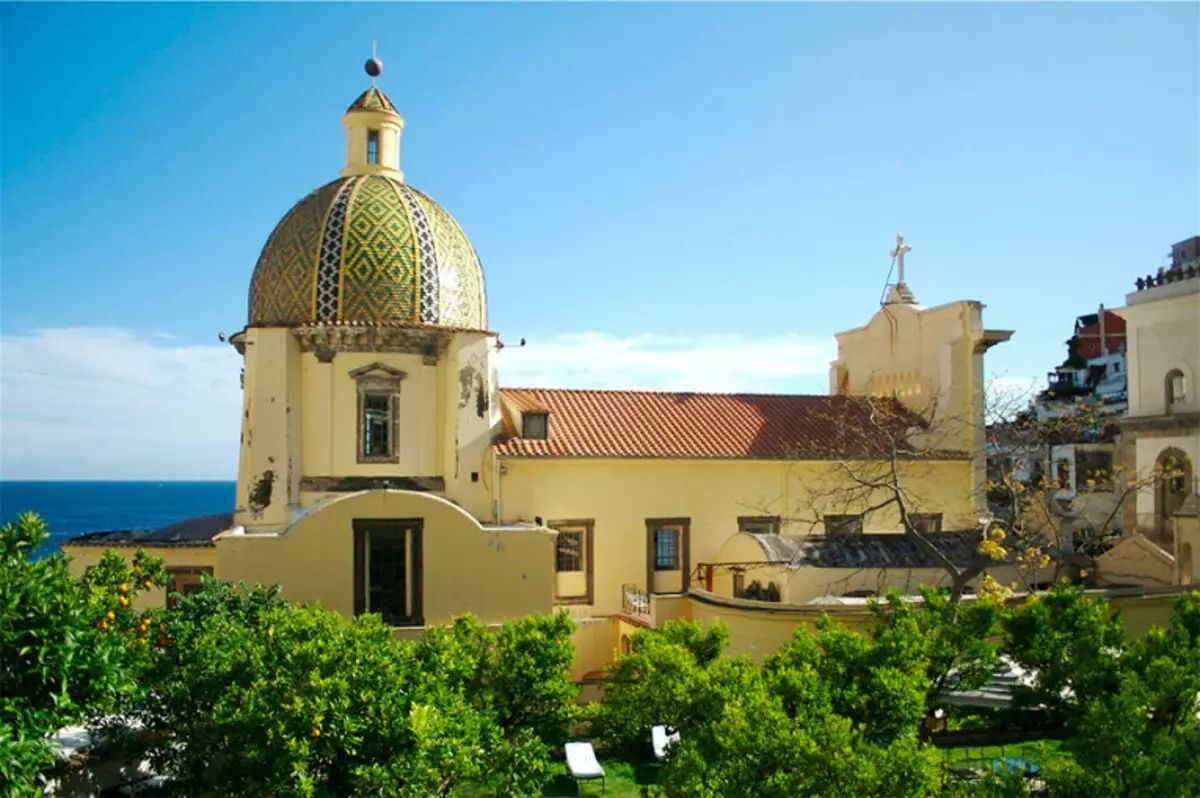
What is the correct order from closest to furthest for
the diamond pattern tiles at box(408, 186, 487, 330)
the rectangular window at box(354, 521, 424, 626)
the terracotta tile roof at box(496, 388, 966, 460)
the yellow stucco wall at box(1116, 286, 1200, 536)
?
1. the rectangular window at box(354, 521, 424, 626)
2. the diamond pattern tiles at box(408, 186, 487, 330)
3. the terracotta tile roof at box(496, 388, 966, 460)
4. the yellow stucco wall at box(1116, 286, 1200, 536)

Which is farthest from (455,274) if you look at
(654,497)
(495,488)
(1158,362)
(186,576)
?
(1158,362)

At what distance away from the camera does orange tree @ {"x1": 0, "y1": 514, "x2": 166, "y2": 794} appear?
9.97 metres

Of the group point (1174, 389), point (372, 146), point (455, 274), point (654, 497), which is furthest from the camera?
point (1174, 389)

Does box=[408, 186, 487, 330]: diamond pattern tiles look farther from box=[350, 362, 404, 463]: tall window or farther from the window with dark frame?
the window with dark frame

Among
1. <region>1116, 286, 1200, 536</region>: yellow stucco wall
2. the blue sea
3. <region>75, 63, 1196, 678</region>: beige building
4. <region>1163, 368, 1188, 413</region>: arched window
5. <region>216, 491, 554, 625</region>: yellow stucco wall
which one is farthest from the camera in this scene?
the blue sea

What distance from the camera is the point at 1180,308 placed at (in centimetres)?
2898

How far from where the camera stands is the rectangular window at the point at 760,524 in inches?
980

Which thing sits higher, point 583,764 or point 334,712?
point 334,712

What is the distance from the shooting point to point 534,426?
23562 mm

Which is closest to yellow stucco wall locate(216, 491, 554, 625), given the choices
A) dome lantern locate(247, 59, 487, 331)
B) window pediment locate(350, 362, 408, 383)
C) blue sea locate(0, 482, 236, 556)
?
window pediment locate(350, 362, 408, 383)

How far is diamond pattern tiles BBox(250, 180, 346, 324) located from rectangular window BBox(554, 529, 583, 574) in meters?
7.23

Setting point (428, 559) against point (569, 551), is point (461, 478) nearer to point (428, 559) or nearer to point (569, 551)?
point (428, 559)

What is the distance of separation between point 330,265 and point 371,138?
3915 millimetres

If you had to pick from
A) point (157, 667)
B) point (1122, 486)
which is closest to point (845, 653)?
point (157, 667)
